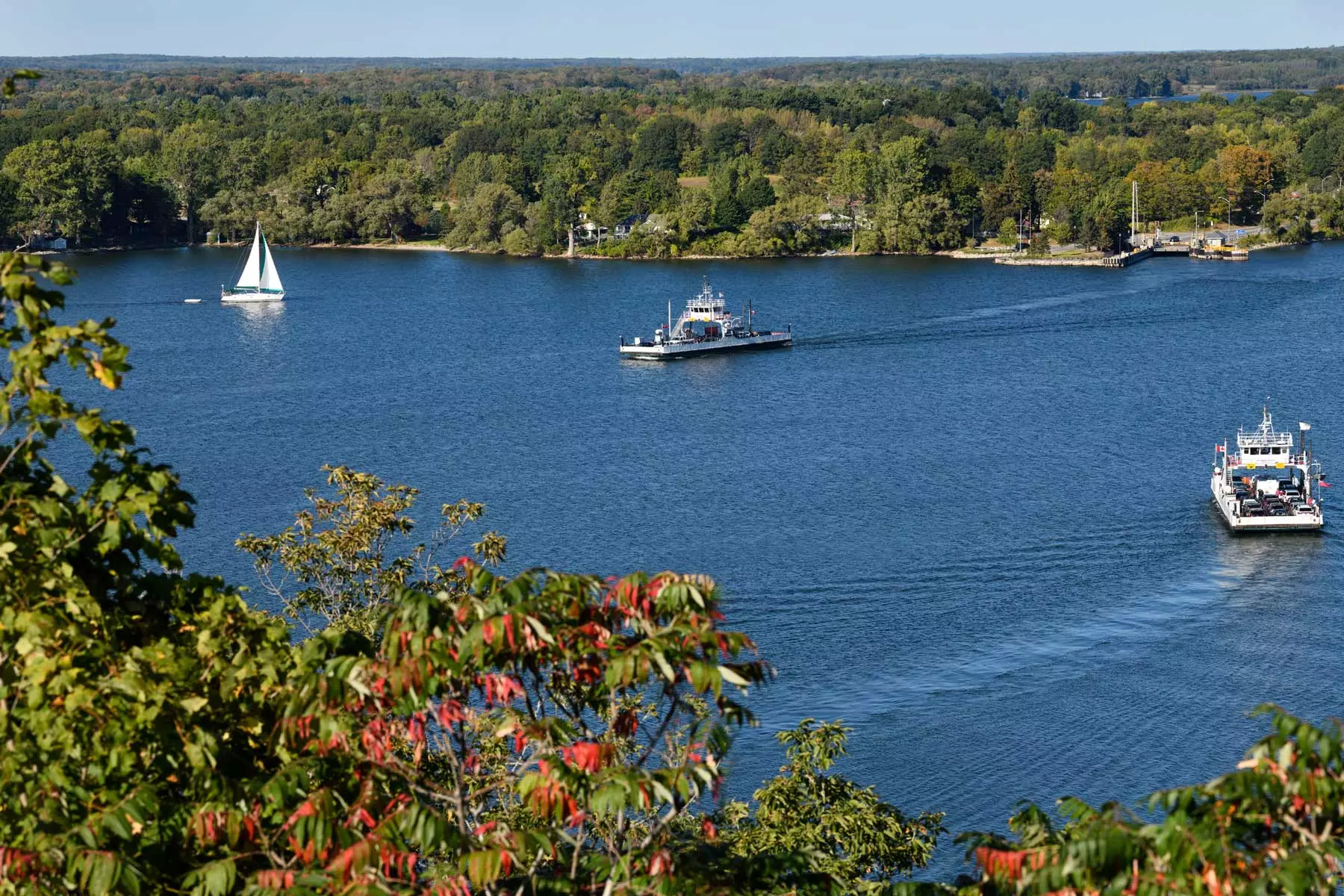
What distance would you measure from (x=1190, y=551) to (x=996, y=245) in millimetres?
60807

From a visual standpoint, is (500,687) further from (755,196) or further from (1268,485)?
(755,196)

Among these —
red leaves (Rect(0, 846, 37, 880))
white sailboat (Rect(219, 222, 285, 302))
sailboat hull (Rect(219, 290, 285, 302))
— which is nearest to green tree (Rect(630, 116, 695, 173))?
white sailboat (Rect(219, 222, 285, 302))

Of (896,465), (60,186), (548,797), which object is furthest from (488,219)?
(548,797)

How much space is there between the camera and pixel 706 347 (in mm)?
60312

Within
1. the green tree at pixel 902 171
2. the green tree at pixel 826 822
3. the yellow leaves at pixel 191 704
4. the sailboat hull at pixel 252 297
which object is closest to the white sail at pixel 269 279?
the sailboat hull at pixel 252 297

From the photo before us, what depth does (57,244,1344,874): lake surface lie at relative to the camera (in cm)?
2420

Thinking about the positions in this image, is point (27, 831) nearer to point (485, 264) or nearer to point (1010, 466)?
point (1010, 466)

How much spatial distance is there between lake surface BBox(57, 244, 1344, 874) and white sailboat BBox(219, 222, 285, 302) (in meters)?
0.97

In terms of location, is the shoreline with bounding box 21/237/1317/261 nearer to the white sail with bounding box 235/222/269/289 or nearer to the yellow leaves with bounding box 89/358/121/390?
the white sail with bounding box 235/222/269/289

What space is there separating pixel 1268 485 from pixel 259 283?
161ft

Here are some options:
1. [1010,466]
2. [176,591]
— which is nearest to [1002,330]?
[1010,466]

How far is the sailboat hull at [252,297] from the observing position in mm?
73375

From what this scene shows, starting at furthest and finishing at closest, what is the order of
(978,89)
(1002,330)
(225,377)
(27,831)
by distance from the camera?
(978,89) < (1002,330) < (225,377) < (27,831)

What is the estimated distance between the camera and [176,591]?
27.0 feet
